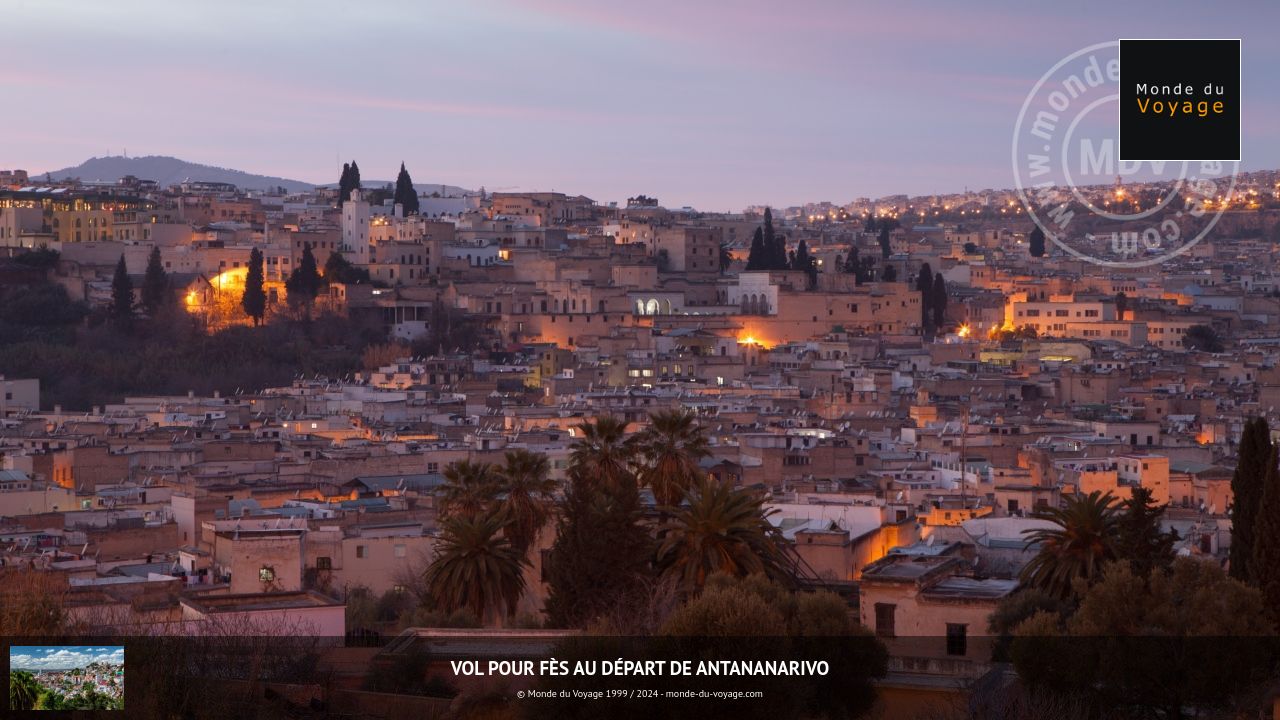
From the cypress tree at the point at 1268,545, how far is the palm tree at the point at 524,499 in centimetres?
621

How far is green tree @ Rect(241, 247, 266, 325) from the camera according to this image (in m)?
48.1

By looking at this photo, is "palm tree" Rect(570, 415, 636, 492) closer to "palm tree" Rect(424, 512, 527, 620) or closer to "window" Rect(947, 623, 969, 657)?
"palm tree" Rect(424, 512, 527, 620)

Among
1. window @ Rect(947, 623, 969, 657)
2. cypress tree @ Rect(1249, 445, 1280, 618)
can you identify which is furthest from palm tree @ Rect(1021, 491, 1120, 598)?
cypress tree @ Rect(1249, 445, 1280, 618)

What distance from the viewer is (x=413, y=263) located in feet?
176

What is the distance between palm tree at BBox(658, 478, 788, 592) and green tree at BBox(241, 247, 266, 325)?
33.8m

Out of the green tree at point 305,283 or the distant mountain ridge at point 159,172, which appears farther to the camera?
the distant mountain ridge at point 159,172

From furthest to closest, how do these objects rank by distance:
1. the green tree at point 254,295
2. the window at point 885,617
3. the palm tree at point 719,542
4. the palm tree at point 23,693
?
the green tree at point 254,295 < the palm tree at point 719,542 < the window at point 885,617 < the palm tree at point 23,693

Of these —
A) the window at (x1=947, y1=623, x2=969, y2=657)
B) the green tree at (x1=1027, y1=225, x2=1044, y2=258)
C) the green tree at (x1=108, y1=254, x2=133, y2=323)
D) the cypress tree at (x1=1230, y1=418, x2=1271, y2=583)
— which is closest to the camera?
the cypress tree at (x1=1230, y1=418, x2=1271, y2=583)

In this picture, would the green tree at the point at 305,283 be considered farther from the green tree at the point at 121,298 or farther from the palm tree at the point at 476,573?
the palm tree at the point at 476,573

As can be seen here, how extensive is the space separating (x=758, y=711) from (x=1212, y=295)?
55.2 metres

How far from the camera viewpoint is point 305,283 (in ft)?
162

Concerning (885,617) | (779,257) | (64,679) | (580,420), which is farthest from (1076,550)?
(779,257)

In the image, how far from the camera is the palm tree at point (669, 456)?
1759cm

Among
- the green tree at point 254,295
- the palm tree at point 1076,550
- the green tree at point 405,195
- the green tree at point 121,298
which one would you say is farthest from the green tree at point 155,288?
the palm tree at point 1076,550
